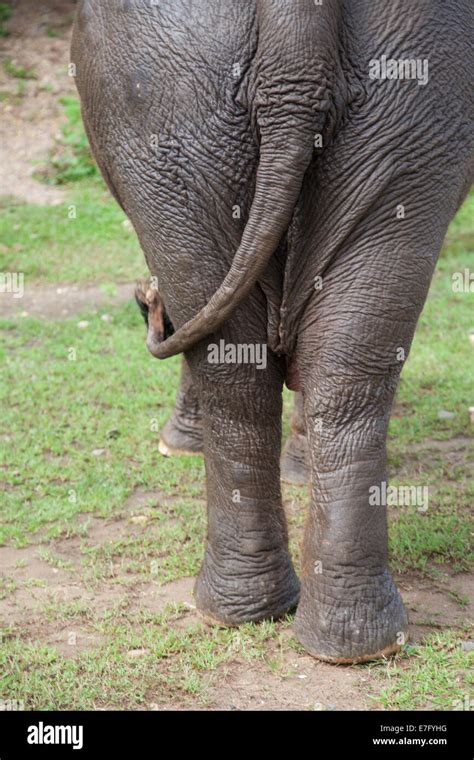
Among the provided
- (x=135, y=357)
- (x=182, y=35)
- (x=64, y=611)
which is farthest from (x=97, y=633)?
(x=135, y=357)

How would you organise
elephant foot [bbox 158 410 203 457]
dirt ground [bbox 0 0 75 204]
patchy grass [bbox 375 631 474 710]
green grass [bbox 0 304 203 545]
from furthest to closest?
dirt ground [bbox 0 0 75 204]
elephant foot [bbox 158 410 203 457]
green grass [bbox 0 304 203 545]
patchy grass [bbox 375 631 474 710]

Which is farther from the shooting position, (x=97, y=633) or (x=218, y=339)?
(x=97, y=633)

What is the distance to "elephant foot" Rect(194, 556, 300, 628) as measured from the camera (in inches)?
163

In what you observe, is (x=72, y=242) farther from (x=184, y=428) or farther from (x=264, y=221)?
(x=264, y=221)

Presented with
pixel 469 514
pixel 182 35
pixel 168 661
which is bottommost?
pixel 168 661

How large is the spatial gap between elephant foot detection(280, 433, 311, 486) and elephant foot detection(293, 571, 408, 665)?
6.14ft

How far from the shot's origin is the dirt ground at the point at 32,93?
11.6m

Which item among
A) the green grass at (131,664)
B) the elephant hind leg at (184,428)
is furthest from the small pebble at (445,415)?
the green grass at (131,664)

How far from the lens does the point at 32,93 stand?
41.9 feet

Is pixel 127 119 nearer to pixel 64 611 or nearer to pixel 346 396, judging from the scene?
pixel 346 396

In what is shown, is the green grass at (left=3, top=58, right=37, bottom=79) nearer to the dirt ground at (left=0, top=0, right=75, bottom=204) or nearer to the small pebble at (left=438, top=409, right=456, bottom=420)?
the dirt ground at (left=0, top=0, right=75, bottom=204)

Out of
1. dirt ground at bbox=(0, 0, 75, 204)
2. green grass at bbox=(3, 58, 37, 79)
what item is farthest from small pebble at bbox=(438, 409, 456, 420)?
green grass at bbox=(3, 58, 37, 79)

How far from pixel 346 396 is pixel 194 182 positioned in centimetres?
85

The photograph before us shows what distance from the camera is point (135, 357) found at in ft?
24.7
